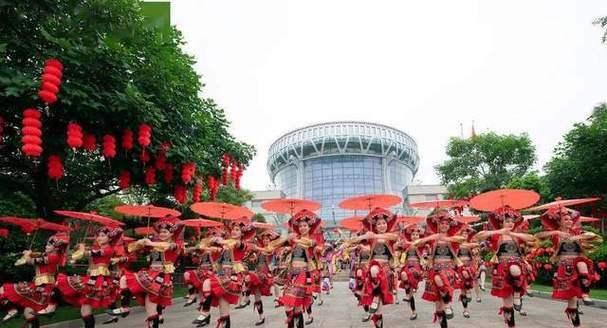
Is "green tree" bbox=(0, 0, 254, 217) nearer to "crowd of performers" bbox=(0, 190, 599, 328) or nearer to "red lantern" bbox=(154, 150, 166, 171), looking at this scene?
"red lantern" bbox=(154, 150, 166, 171)

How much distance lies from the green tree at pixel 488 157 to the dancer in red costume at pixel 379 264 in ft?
84.7

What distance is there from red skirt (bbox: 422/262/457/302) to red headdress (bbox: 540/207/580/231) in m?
1.99

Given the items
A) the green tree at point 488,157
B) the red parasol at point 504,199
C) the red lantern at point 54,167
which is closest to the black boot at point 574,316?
the red parasol at point 504,199

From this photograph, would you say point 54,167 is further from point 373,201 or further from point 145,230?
point 373,201

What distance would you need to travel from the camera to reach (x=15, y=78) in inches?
298

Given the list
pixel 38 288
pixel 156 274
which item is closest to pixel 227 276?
pixel 156 274

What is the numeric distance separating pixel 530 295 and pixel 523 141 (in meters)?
20.7

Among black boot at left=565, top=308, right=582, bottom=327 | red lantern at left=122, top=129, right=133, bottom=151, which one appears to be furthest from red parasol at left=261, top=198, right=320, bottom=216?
black boot at left=565, top=308, right=582, bottom=327

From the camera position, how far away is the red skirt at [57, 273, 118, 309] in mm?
7980

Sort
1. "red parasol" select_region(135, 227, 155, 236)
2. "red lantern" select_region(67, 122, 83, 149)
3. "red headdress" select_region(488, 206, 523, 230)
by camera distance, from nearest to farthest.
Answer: "red headdress" select_region(488, 206, 523, 230) < "red lantern" select_region(67, 122, 83, 149) < "red parasol" select_region(135, 227, 155, 236)

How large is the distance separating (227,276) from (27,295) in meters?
3.42

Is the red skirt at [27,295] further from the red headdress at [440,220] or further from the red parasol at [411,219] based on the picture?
the red parasol at [411,219]

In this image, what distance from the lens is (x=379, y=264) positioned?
24.6 ft

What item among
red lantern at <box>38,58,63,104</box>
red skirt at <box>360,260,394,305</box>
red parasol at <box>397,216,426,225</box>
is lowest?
red skirt at <box>360,260,394,305</box>
